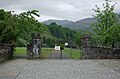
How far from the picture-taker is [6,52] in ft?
77.5

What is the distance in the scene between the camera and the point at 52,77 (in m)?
12.8

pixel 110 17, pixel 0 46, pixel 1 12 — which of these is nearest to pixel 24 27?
pixel 1 12

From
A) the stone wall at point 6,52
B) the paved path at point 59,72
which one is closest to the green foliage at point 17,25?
the stone wall at point 6,52

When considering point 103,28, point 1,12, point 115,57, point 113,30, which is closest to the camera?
point 115,57

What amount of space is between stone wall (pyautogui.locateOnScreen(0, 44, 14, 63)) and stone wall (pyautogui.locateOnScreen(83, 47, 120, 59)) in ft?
21.9

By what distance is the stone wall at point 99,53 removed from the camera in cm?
2558

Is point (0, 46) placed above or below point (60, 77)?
above

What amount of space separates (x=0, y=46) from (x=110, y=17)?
16.0 m

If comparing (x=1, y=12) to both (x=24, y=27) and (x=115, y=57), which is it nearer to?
(x=24, y=27)

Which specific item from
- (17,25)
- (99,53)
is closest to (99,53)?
(99,53)

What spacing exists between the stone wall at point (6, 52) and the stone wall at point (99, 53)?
668cm

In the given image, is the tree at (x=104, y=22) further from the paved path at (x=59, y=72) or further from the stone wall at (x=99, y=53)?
the paved path at (x=59, y=72)

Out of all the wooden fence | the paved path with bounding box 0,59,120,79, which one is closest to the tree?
the wooden fence

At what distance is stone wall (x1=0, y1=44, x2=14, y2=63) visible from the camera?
70.8 ft
